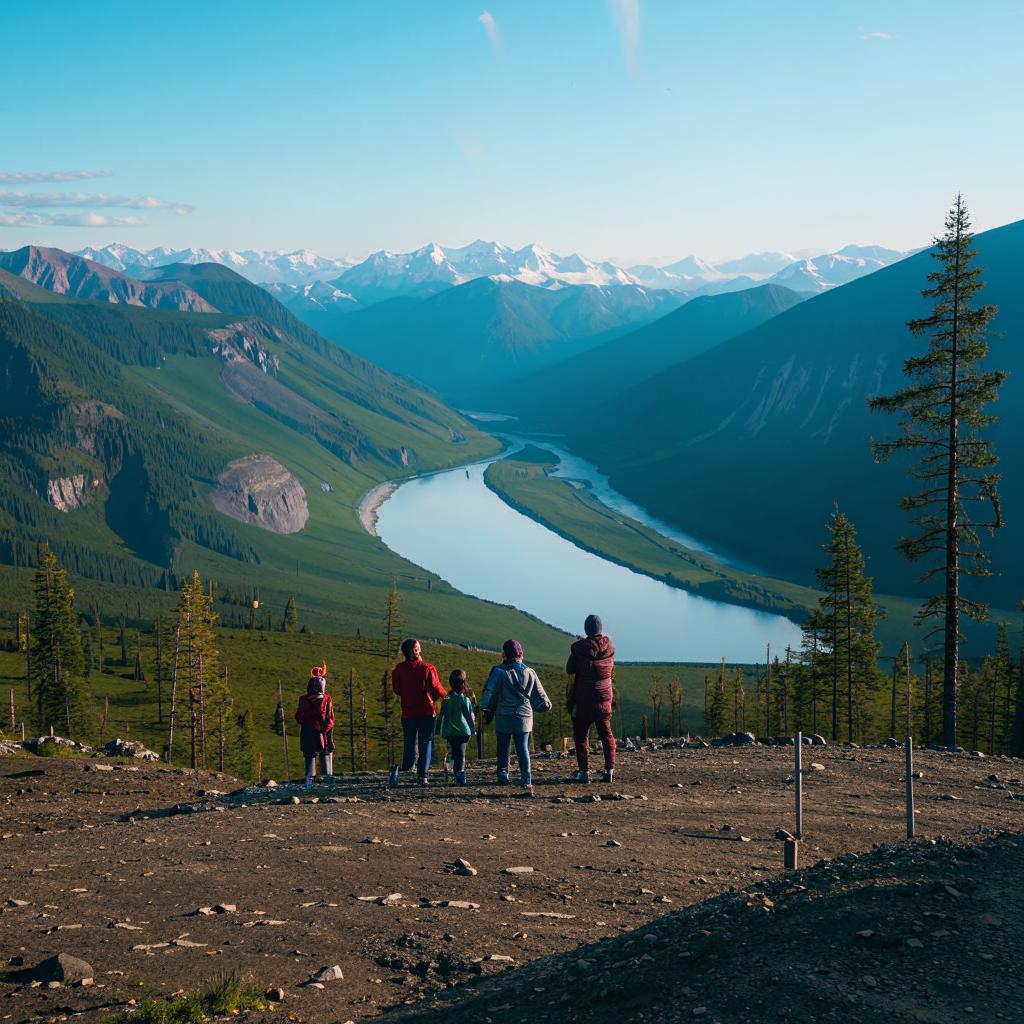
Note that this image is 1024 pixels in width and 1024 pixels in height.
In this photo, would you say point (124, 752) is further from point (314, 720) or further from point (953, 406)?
point (953, 406)

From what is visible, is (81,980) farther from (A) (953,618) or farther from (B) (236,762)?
(B) (236,762)

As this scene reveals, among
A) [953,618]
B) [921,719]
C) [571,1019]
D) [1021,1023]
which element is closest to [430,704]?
[571,1019]

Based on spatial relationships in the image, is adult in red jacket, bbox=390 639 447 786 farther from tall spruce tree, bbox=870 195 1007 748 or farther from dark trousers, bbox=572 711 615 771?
tall spruce tree, bbox=870 195 1007 748

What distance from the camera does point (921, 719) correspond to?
89.4 metres

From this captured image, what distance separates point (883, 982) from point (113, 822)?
1627 cm

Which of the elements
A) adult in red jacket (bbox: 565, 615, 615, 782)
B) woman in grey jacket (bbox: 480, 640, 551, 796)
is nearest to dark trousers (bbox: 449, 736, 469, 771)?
woman in grey jacket (bbox: 480, 640, 551, 796)

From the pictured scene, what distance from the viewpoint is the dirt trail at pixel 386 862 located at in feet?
41.0

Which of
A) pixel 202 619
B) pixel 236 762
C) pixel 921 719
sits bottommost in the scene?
pixel 236 762

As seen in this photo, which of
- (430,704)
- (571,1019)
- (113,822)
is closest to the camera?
(571,1019)

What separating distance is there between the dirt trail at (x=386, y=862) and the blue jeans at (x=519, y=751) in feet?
2.07

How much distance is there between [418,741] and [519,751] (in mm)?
2942

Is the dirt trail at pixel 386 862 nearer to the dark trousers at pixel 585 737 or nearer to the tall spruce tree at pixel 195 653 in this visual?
the dark trousers at pixel 585 737

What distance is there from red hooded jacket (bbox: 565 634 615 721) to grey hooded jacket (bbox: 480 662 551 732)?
0.78 meters

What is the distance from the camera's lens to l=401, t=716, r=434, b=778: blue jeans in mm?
23125
